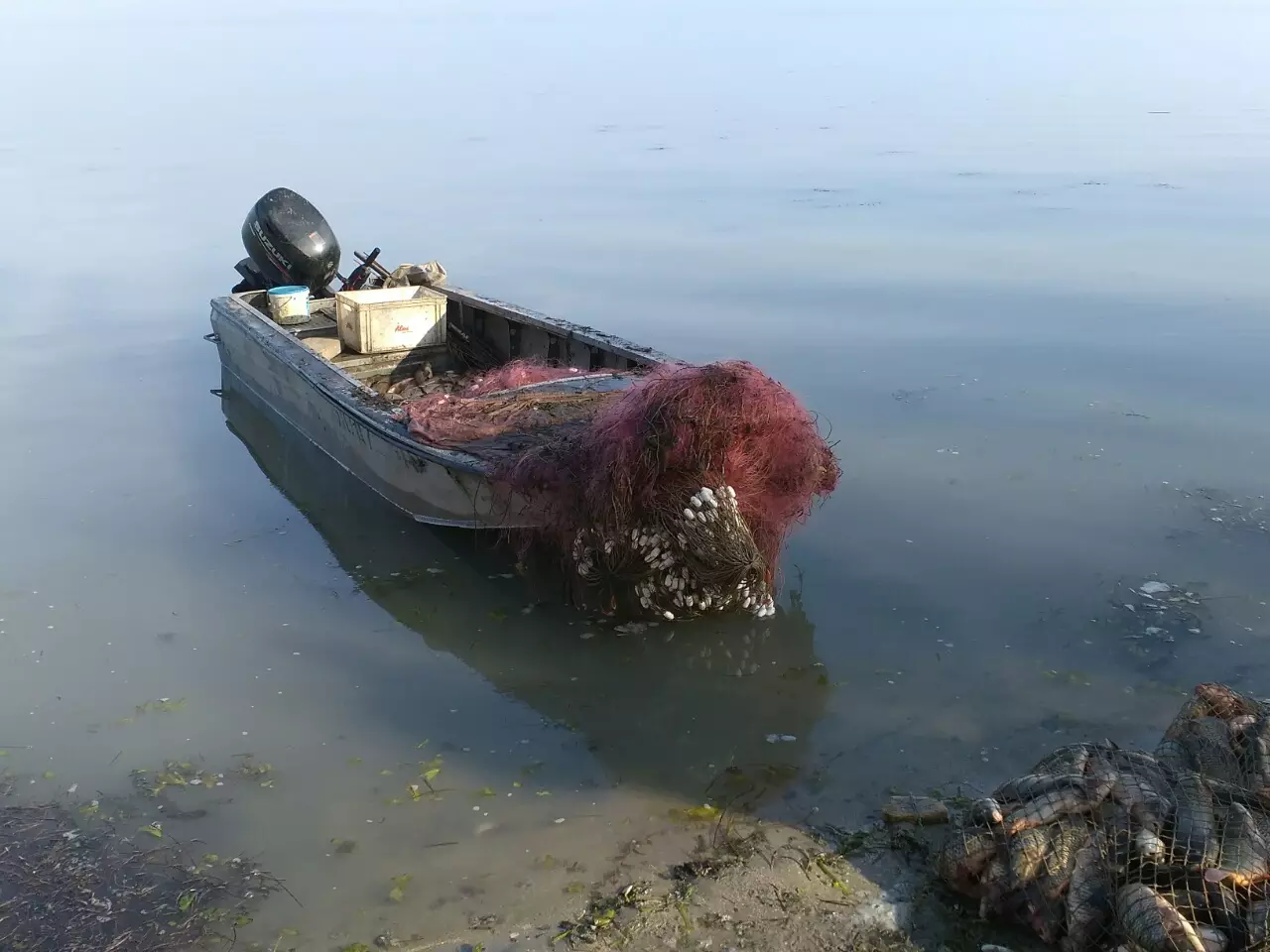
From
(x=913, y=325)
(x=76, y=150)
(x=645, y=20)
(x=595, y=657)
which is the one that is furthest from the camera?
(x=645, y=20)

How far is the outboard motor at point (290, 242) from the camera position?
39.2 ft

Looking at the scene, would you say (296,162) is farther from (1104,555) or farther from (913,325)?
(1104,555)

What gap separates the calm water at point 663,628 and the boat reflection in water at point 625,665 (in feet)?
0.09

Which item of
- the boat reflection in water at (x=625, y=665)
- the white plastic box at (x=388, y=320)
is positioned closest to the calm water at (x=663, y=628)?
the boat reflection in water at (x=625, y=665)

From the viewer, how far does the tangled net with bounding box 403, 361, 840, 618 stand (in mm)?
6477

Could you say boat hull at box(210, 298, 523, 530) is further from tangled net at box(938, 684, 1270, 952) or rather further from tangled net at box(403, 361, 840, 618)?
tangled net at box(938, 684, 1270, 952)

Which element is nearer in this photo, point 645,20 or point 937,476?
point 937,476

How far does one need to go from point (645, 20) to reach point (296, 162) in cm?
7636

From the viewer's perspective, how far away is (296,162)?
27047 millimetres

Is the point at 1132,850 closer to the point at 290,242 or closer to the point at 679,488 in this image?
the point at 679,488

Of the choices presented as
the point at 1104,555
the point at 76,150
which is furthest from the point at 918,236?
the point at 76,150

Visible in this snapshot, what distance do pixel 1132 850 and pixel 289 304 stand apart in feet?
32.2

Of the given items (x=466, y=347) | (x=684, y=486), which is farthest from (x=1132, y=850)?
(x=466, y=347)

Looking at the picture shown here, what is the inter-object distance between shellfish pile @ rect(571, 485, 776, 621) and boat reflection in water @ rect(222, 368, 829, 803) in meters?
0.28
